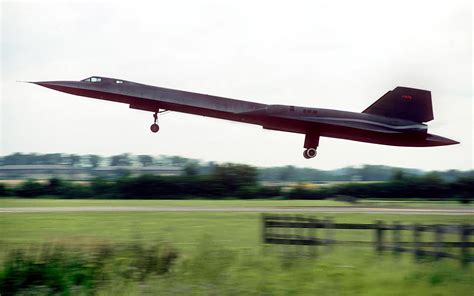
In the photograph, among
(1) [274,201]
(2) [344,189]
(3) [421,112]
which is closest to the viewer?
(3) [421,112]

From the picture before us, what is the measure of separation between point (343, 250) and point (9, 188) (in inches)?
1305

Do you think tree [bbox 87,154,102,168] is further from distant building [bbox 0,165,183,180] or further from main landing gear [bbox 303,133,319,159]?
main landing gear [bbox 303,133,319,159]

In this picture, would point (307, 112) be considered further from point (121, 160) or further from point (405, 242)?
point (121, 160)

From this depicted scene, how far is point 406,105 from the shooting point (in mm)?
21219

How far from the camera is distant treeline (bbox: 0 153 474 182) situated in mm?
32906

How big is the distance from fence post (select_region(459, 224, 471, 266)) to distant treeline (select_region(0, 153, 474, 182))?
10.3 meters

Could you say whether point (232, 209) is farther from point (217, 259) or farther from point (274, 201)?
point (217, 259)

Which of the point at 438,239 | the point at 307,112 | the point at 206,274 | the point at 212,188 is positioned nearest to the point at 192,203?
the point at 212,188

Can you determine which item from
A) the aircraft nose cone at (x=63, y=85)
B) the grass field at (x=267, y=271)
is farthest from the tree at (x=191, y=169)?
the aircraft nose cone at (x=63, y=85)

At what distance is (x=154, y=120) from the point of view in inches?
705

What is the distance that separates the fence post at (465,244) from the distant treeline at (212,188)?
26438mm

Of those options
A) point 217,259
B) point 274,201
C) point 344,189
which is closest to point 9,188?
point 274,201

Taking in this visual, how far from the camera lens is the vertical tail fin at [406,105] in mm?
20266

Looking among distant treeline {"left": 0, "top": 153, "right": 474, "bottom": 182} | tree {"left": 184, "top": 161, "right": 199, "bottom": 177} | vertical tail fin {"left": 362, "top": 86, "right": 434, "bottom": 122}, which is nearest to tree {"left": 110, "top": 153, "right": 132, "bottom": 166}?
distant treeline {"left": 0, "top": 153, "right": 474, "bottom": 182}
